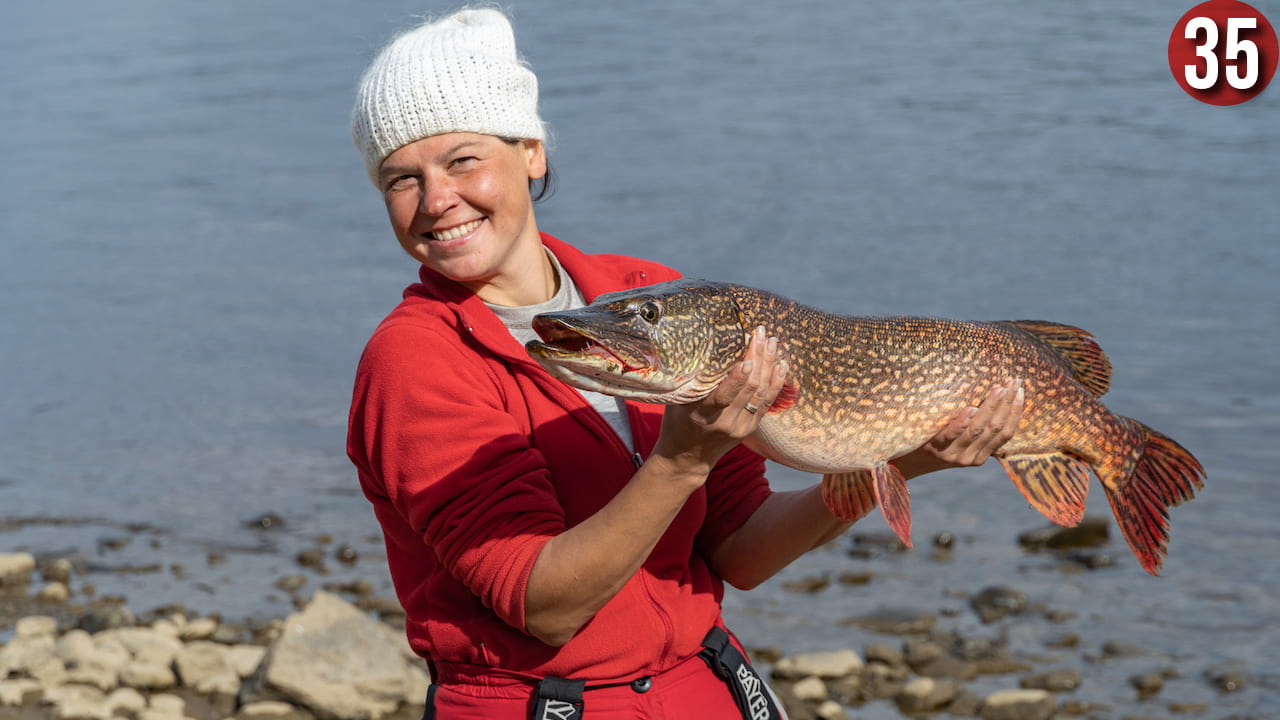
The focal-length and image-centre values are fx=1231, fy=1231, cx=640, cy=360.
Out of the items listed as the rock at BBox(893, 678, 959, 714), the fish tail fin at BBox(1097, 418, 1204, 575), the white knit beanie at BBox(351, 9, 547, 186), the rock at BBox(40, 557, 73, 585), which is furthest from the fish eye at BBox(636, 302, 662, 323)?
the rock at BBox(40, 557, 73, 585)

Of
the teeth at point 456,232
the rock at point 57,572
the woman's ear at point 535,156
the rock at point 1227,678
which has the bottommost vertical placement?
the rock at point 1227,678

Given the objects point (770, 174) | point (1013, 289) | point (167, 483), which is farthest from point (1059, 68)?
point (167, 483)

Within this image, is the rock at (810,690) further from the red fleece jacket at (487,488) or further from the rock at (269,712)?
the red fleece jacket at (487,488)

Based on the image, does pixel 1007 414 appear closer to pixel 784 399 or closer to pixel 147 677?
pixel 784 399

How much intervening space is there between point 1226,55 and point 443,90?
1449 centimetres

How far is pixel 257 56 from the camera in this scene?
84.2 ft

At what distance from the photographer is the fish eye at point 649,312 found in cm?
248

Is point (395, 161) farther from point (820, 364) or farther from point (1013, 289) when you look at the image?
point (1013, 289)

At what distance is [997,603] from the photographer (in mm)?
6957

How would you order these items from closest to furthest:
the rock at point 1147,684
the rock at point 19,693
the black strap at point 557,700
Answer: the black strap at point 557,700
the rock at point 19,693
the rock at point 1147,684

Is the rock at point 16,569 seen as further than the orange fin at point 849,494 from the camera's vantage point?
Yes

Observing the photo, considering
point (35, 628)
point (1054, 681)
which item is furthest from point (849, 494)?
point (35, 628)

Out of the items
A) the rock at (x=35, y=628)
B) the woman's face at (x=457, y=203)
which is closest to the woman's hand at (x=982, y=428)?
the woman's face at (x=457, y=203)

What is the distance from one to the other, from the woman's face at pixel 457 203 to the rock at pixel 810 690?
3.70m
